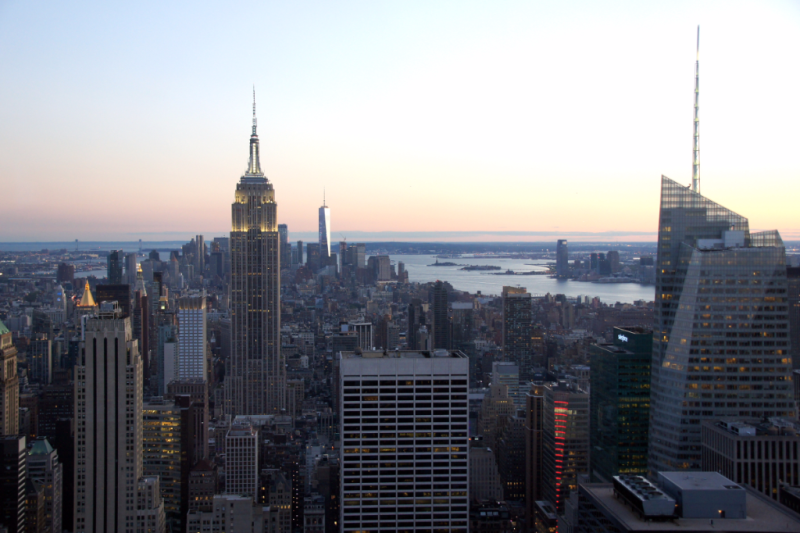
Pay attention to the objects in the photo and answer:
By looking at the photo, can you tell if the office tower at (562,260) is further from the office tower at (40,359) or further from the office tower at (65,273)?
the office tower at (40,359)

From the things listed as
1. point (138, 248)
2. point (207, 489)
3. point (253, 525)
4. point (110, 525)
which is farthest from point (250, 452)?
point (138, 248)

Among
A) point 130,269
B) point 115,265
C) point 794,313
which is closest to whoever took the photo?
point 794,313

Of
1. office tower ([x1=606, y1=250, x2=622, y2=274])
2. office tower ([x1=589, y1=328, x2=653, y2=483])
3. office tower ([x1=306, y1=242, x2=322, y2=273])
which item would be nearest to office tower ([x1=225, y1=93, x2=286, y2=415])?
office tower ([x1=306, y1=242, x2=322, y2=273])

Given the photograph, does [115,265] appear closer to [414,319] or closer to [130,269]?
[130,269]

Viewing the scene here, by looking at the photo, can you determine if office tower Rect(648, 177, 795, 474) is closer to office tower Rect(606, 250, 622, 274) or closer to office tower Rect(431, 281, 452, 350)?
office tower Rect(606, 250, 622, 274)

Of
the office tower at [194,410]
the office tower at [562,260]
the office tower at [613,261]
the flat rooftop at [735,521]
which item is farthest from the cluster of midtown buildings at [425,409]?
the office tower at [613,261]

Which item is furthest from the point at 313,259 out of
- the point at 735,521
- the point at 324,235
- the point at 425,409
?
the point at 735,521
